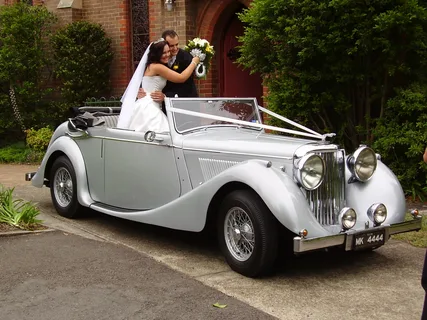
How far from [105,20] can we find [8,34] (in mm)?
2244

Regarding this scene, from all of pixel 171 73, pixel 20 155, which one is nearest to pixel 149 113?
pixel 171 73

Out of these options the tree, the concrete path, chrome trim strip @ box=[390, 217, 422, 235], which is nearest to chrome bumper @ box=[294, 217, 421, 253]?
chrome trim strip @ box=[390, 217, 422, 235]

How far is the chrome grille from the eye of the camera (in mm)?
5250

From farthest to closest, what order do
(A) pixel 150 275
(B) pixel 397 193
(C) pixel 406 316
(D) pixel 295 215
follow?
1. (B) pixel 397 193
2. (A) pixel 150 275
3. (D) pixel 295 215
4. (C) pixel 406 316

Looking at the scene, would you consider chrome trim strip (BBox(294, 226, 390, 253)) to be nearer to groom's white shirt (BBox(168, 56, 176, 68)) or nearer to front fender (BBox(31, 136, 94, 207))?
front fender (BBox(31, 136, 94, 207))

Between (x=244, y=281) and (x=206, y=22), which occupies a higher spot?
(x=206, y=22)

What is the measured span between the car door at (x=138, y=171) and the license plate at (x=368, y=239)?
6.13ft

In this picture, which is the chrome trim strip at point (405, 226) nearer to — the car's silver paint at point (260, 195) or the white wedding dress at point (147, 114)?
the car's silver paint at point (260, 195)

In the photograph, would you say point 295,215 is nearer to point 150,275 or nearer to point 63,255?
point 150,275

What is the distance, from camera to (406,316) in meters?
4.36

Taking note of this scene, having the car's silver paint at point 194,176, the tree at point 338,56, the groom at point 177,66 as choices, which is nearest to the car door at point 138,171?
the car's silver paint at point 194,176

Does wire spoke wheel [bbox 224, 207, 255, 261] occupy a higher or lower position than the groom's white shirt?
lower

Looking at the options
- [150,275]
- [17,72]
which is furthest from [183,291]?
[17,72]

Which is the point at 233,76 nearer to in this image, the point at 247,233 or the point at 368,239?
the point at 247,233
